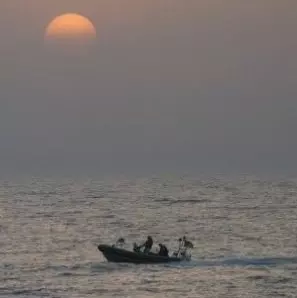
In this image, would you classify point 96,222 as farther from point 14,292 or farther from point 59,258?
point 14,292

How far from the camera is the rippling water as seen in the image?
158 feet

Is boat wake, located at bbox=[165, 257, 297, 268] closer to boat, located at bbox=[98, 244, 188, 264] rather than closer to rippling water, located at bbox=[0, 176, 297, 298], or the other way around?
rippling water, located at bbox=[0, 176, 297, 298]

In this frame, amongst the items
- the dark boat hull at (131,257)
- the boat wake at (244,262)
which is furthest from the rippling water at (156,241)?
the dark boat hull at (131,257)

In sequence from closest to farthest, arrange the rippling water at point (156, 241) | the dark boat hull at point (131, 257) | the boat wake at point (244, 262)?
the rippling water at point (156, 241), the boat wake at point (244, 262), the dark boat hull at point (131, 257)

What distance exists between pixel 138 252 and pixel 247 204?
8000 cm

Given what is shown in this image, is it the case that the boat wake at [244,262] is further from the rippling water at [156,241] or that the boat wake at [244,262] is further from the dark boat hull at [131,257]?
the dark boat hull at [131,257]

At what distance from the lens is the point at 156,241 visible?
259 ft

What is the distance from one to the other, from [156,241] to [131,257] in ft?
68.3

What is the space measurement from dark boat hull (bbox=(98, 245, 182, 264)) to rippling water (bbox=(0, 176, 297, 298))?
2.95ft

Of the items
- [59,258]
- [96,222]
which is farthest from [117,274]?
[96,222]

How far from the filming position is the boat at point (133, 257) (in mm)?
57906

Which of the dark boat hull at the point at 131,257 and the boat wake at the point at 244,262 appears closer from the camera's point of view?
the boat wake at the point at 244,262

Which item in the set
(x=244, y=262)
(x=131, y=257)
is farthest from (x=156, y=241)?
(x=244, y=262)

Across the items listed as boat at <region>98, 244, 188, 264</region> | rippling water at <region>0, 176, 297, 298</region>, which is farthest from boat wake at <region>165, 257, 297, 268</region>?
boat at <region>98, 244, 188, 264</region>
